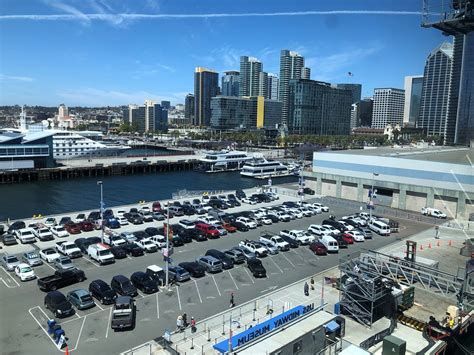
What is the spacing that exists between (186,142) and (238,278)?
15035 cm

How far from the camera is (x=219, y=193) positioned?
52000 mm

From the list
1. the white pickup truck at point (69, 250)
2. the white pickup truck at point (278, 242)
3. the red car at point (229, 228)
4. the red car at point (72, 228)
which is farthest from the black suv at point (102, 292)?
the red car at point (229, 228)

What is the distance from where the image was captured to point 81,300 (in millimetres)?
18266

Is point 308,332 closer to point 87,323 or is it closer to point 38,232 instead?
point 87,323

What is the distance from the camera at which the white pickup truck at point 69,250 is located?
25.7 m

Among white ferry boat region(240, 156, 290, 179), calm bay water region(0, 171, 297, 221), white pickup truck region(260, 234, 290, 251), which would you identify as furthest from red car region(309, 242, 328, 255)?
white ferry boat region(240, 156, 290, 179)

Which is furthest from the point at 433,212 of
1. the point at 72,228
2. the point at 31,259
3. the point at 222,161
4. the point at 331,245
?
the point at 222,161

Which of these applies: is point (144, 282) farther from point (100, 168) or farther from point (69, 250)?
point (100, 168)

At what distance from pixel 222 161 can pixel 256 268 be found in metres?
72.0

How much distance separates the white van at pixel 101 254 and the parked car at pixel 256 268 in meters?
8.92

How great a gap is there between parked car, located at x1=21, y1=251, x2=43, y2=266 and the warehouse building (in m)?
29.8

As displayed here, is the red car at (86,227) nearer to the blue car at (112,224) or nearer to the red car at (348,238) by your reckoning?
the blue car at (112,224)

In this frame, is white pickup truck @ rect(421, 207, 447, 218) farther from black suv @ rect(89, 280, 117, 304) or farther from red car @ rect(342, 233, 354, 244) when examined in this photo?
black suv @ rect(89, 280, 117, 304)

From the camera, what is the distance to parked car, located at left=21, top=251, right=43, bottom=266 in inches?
949
